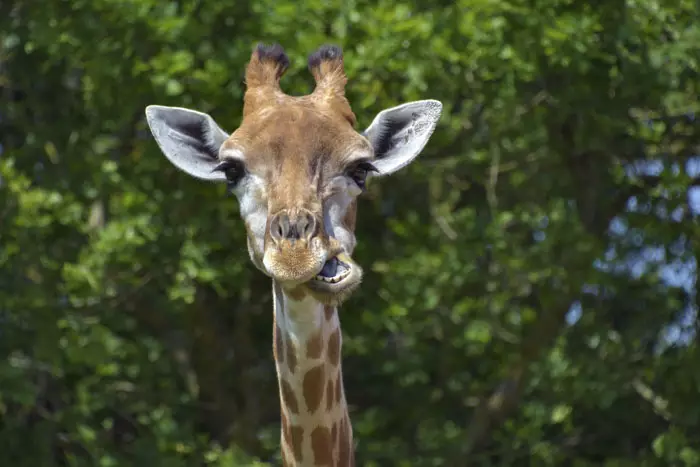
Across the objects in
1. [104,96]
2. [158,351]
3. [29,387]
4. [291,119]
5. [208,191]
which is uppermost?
[291,119]

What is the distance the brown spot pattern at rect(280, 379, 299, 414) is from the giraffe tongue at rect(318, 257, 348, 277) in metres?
0.68

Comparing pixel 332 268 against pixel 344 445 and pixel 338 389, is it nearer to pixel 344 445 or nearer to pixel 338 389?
pixel 338 389

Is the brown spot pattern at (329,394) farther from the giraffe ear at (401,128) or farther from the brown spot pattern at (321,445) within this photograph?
the giraffe ear at (401,128)

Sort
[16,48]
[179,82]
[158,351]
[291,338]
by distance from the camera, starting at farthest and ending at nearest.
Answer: [158,351], [16,48], [179,82], [291,338]

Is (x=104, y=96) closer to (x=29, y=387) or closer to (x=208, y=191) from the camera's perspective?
(x=208, y=191)

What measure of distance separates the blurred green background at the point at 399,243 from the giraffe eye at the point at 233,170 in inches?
187

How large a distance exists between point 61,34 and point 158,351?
3613 millimetres

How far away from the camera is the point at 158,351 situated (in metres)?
14.2

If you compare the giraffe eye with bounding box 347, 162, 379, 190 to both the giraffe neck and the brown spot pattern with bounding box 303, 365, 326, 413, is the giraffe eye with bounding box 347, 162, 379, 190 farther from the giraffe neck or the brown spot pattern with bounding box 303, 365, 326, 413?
the brown spot pattern with bounding box 303, 365, 326, 413

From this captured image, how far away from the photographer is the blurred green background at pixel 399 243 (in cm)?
1146

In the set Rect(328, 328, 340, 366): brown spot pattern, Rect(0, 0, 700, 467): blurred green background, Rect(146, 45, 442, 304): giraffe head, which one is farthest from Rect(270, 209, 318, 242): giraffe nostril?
Rect(0, 0, 700, 467): blurred green background

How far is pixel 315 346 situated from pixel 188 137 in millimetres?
1167

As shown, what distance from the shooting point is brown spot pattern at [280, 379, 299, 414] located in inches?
250

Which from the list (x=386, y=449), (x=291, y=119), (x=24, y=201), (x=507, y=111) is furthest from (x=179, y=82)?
(x=291, y=119)
